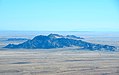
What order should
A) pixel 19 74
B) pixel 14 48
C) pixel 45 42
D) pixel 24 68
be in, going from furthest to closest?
pixel 45 42
pixel 14 48
pixel 24 68
pixel 19 74

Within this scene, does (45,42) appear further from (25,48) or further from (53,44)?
(25,48)

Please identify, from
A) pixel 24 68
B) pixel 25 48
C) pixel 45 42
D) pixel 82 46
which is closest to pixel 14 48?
pixel 25 48

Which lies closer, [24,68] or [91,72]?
[91,72]

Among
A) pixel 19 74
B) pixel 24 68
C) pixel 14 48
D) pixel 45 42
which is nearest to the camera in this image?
pixel 19 74

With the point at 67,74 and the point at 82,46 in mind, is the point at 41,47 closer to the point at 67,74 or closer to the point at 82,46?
the point at 82,46

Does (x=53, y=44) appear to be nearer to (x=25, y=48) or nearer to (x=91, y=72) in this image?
(x=25, y=48)

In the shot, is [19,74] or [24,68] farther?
[24,68]

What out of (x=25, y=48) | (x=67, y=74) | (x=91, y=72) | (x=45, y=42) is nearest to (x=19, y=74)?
(x=67, y=74)

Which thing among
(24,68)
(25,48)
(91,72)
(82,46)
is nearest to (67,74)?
(91,72)
